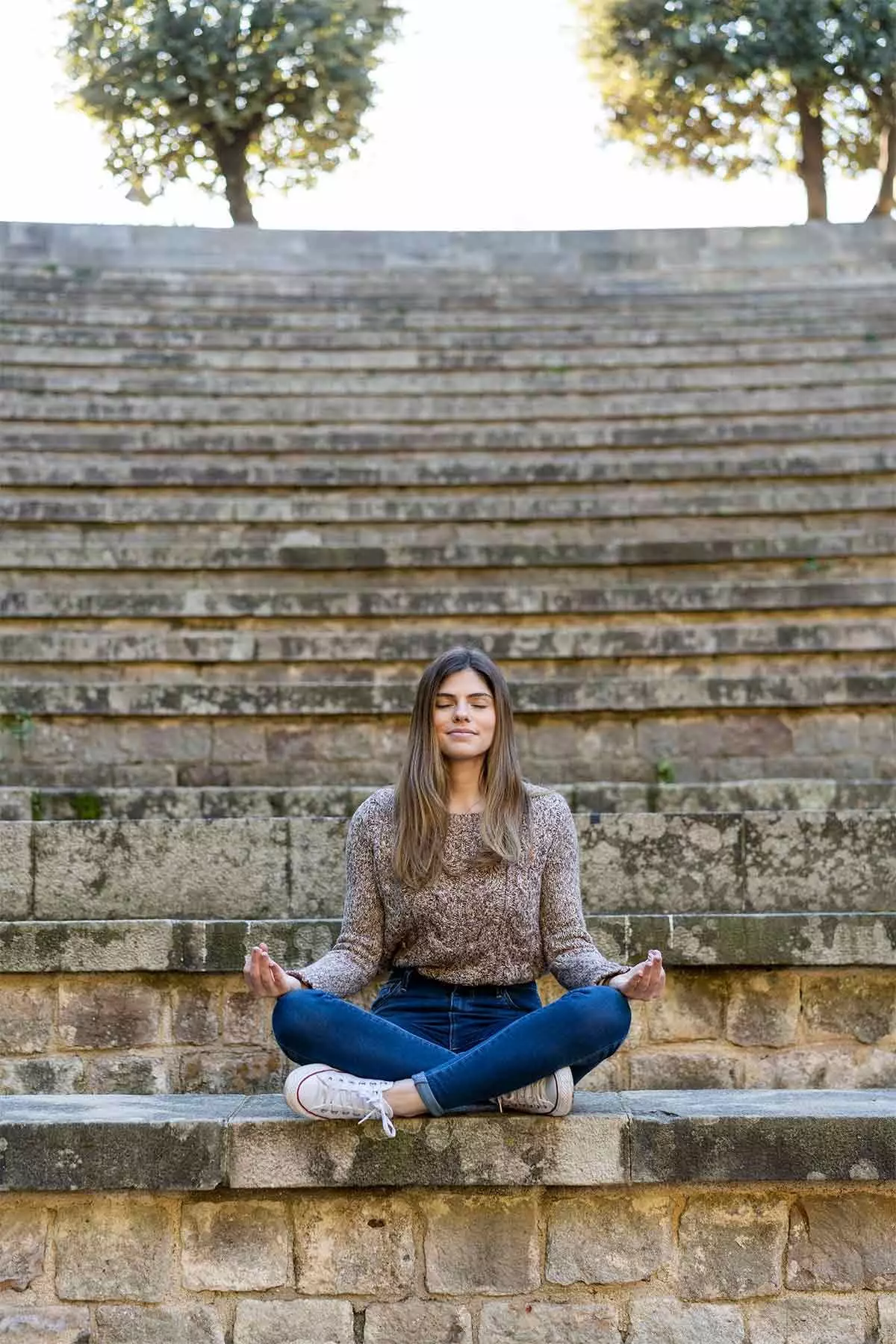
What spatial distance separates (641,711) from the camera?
20.0ft

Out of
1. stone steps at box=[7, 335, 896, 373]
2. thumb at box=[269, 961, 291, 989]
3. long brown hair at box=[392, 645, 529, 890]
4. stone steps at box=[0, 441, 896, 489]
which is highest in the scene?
stone steps at box=[7, 335, 896, 373]

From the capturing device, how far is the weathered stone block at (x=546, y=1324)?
2.98 m

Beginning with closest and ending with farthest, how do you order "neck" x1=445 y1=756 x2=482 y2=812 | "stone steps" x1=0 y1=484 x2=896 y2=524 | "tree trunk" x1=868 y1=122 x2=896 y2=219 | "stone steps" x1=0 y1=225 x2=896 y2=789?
"neck" x1=445 y1=756 x2=482 y2=812, "stone steps" x1=0 y1=225 x2=896 y2=789, "stone steps" x1=0 y1=484 x2=896 y2=524, "tree trunk" x1=868 y1=122 x2=896 y2=219

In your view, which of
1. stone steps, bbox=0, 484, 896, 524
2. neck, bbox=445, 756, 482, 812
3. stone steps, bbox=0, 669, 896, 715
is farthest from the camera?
stone steps, bbox=0, 484, 896, 524

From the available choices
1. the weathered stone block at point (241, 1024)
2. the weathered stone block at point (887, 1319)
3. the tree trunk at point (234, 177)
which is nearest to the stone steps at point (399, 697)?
the weathered stone block at point (241, 1024)

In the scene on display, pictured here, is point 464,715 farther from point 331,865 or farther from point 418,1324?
point 418,1324

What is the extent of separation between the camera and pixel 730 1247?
301 cm

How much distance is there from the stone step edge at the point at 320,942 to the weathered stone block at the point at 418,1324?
1.05 m

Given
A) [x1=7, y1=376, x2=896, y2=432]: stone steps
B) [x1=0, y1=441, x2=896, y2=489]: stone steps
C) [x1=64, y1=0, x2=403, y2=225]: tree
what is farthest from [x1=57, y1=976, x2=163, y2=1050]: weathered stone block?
[x1=64, y1=0, x2=403, y2=225]: tree

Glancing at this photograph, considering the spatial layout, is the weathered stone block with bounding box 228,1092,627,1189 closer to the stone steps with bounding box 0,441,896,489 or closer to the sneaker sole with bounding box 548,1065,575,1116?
the sneaker sole with bounding box 548,1065,575,1116

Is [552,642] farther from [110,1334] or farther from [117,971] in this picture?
[110,1334]

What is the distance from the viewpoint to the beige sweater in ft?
10.6

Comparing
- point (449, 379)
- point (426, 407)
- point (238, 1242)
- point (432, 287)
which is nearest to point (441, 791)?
point (238, 1242)

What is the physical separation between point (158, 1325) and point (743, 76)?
15570 millimetres
